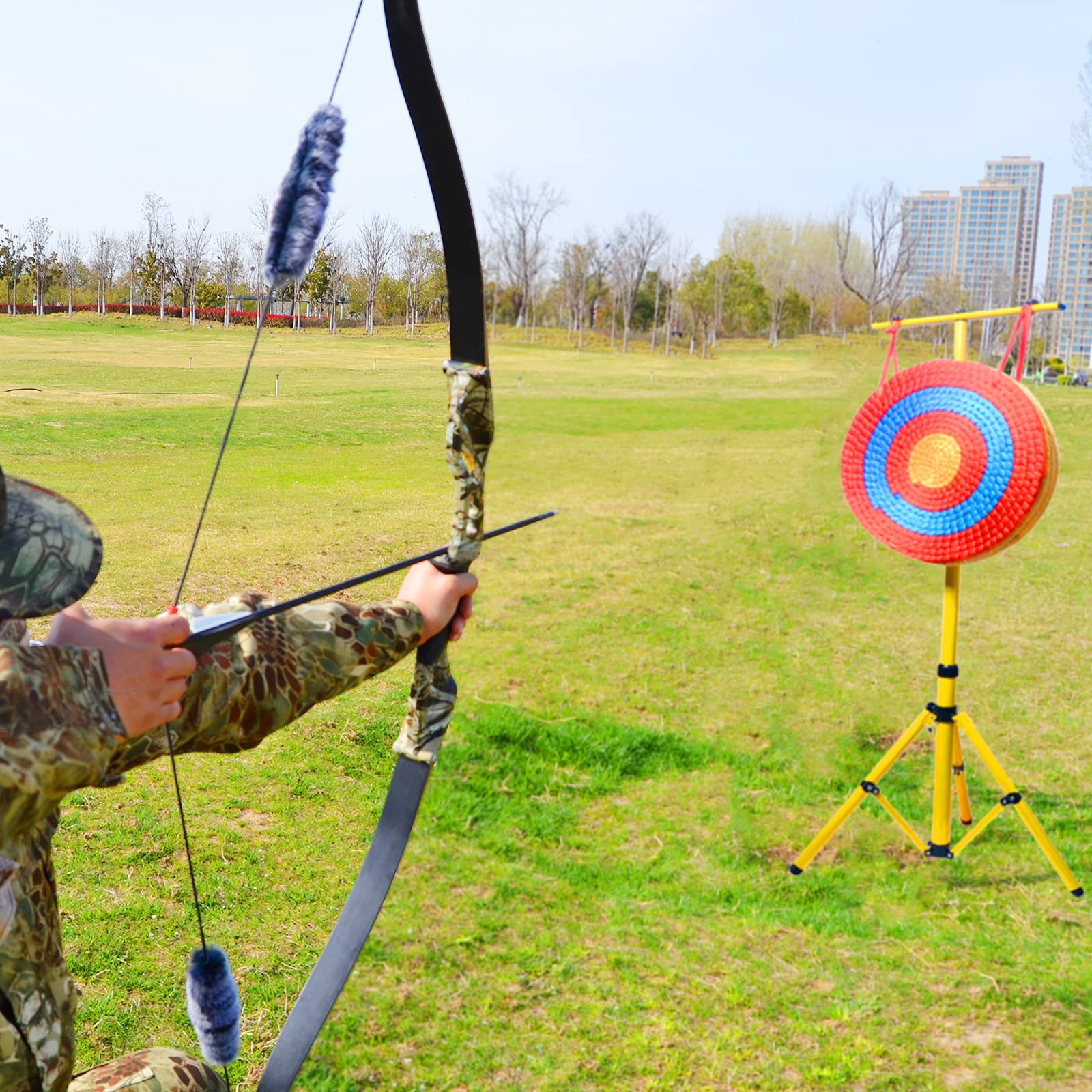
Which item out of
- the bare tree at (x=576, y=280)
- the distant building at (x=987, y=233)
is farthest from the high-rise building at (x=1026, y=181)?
the bare tree at (x=576, y=280)

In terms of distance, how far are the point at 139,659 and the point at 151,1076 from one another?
47 cm

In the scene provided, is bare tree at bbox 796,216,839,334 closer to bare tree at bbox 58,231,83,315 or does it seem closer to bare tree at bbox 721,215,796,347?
bare tree at bbox 721,215,796,347

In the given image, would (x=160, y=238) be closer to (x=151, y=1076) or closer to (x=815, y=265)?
(x=151, y=1076)

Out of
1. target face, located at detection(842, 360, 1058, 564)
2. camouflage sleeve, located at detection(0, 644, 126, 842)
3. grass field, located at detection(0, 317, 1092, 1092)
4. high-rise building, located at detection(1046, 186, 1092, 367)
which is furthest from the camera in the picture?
high-rise building, located at detection(1046, 186, 1092, 367)

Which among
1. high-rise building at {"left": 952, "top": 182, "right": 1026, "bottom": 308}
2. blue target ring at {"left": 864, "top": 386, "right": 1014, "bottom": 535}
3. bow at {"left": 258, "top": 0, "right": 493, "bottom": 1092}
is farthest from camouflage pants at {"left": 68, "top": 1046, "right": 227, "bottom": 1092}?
high-rise building at {"left": 952, "top": 182, "right": 1026, "bottom": 308}

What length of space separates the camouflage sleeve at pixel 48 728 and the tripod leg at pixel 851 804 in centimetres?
210

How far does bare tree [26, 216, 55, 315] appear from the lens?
1.14 metres

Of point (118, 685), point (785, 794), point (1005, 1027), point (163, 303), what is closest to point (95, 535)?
point (118, 685)

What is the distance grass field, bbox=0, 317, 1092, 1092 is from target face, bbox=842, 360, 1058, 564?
808 mm

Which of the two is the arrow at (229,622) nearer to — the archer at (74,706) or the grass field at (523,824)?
the archer at (74,706)

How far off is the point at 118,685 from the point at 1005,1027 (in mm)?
1873

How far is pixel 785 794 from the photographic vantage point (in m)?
3.06

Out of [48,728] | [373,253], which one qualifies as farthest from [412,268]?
[48,728]

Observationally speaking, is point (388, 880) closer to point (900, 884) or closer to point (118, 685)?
point (118, 685)
